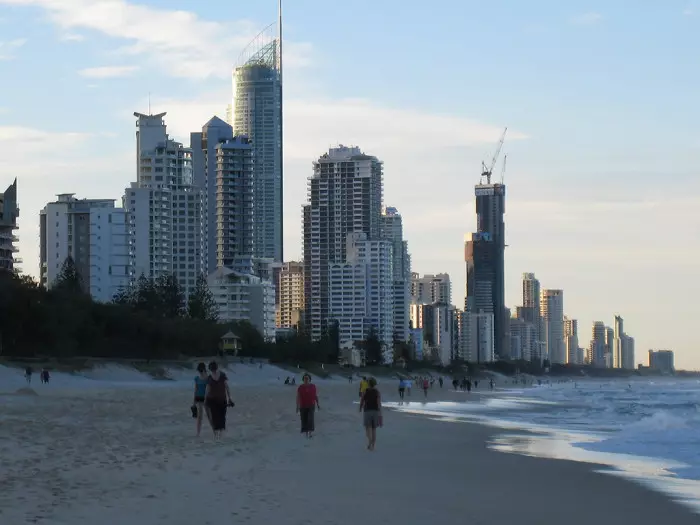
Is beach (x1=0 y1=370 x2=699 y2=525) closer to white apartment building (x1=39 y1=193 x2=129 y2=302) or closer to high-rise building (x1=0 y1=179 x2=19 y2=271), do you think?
high-rise building (x1=0 y1=179 x2=19 y2=271)

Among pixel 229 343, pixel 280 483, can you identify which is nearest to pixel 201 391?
pixel 280 483

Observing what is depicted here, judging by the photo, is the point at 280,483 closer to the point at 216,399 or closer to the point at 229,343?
the point at 216,399

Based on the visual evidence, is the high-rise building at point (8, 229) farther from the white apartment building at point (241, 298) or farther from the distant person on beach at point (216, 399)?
Answer: the distant person on beach at point (216, 399)

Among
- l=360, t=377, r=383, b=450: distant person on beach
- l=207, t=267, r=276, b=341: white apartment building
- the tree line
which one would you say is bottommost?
l=360, t=377, r=383, b=450: distant person on beach

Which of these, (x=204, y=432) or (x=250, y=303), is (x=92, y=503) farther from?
(x=250, y=303)

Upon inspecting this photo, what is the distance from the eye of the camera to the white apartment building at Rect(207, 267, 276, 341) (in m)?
193

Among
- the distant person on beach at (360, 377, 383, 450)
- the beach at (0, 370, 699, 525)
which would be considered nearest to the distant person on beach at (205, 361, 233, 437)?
the beach at (0, 370, 699, 525)

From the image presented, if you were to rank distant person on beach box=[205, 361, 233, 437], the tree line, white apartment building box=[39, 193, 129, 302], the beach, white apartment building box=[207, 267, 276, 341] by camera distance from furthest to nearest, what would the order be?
1. white apartment building box=[207, 267, 276, 341]
2. white apartment building box=[39, 193, 129, 302]
3. the tree line
4. distant person on beach box=[205, 361, 233, 437]
5. the beach

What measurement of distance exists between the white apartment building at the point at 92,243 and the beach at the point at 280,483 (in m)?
148

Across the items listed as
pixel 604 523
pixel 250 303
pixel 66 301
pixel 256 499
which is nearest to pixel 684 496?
pixel 604 523

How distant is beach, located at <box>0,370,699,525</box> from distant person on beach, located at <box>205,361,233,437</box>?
0.51 meters

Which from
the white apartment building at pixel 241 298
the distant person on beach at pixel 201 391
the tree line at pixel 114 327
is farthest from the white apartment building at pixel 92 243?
the distant person on beach at pixel 201 391

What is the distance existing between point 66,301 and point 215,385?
68.9 meters

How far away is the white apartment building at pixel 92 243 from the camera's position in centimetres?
17025
